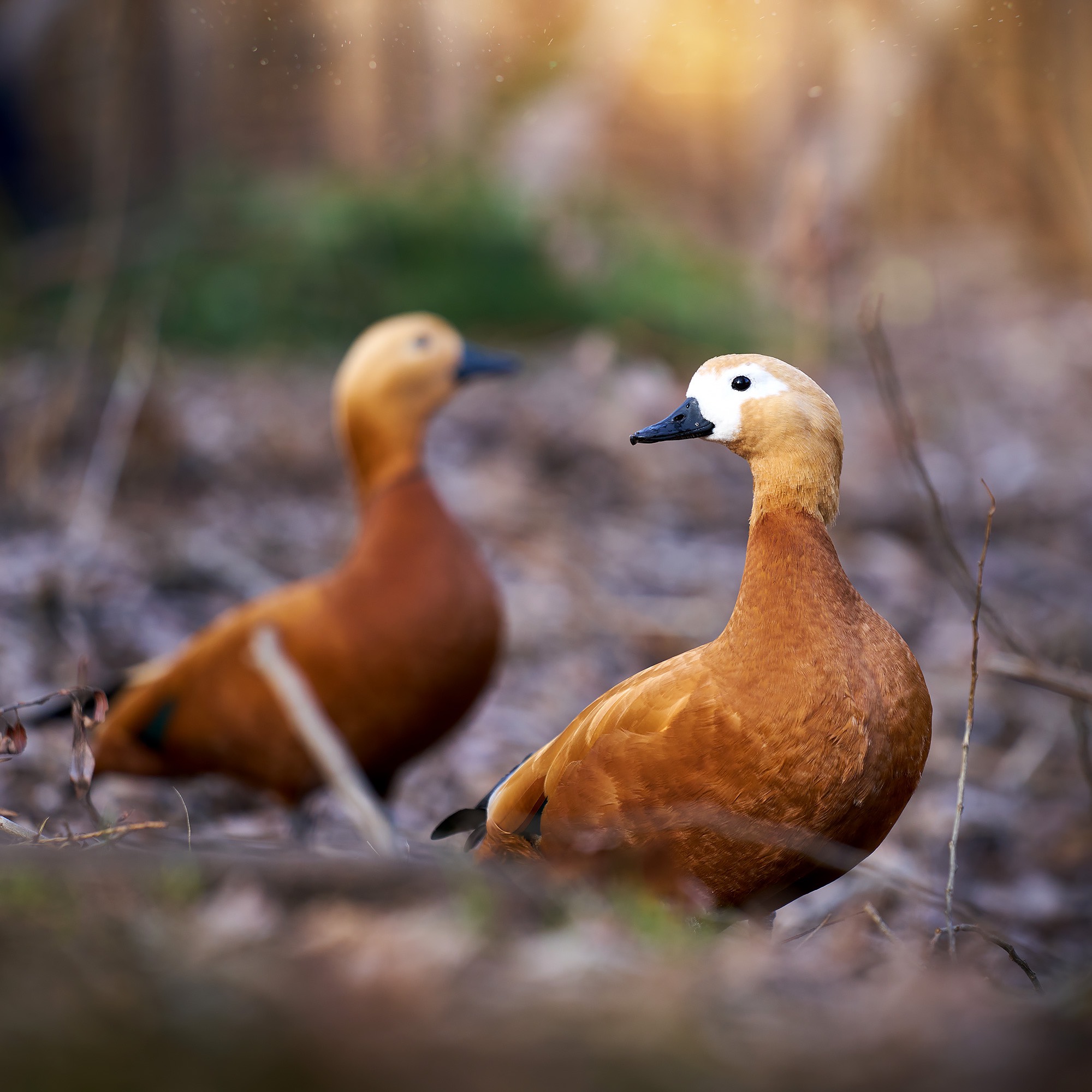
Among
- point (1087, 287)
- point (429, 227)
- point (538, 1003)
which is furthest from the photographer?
point (1087, 287)

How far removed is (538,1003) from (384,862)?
1.40 feet

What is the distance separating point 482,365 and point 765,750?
2.82 meters

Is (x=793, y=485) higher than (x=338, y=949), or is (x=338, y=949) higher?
(x=793, y=485)

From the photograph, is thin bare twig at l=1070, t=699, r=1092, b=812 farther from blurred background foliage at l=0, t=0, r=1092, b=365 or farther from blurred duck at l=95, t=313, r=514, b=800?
blurred background foliage at l=0, t=0, r=1092, b=365

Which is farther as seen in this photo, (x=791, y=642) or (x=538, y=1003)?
(x=791, y=642)

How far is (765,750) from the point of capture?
1.97 metres

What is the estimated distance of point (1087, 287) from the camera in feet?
48.8

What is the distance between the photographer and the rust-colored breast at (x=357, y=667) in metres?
3.65

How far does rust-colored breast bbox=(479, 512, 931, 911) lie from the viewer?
1958 mm

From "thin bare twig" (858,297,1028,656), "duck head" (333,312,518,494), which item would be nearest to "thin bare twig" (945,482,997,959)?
"thin bare twig" (858,297,1028,656)

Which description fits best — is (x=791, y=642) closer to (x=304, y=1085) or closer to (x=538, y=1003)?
(x=538, y=1003)

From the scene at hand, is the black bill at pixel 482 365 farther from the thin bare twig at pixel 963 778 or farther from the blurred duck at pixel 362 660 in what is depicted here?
the thin bare twig at pixel 963 778

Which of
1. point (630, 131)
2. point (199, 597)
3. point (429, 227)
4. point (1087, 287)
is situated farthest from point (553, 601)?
point (1087, 287)

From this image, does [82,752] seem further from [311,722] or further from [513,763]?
[513,763]
